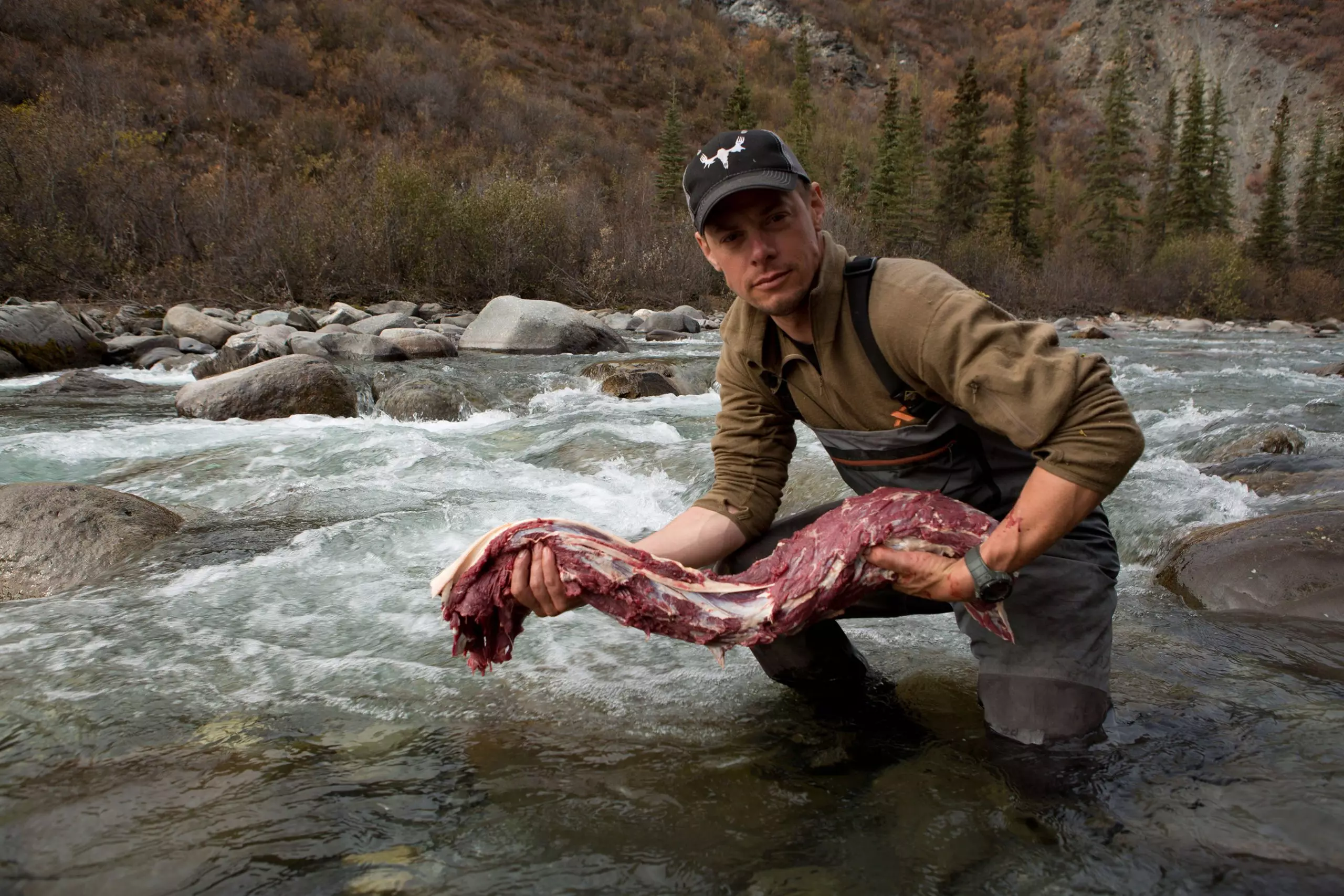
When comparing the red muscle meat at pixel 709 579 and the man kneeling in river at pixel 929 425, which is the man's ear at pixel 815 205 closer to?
the man kneeling in river at pixel 929 425

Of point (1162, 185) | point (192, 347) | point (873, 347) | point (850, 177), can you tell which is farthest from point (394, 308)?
point (1162, 185)

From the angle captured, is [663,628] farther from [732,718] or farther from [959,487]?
[959,487]

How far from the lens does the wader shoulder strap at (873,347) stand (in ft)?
7.18

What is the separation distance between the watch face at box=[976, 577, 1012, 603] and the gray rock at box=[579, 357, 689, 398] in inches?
311

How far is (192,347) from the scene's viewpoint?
12070 millimetres

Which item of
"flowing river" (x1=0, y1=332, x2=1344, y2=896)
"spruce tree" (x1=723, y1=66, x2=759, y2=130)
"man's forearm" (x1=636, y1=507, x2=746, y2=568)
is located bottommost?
"flowing river" (x1=0, y1=332, x2=1344, y2=896)

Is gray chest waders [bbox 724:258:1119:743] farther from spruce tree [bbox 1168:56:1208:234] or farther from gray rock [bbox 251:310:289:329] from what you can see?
spruce tree [bbox 1168:56:1208:234]

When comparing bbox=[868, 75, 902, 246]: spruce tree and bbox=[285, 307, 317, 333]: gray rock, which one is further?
bbox=[868, 75, 902, 246]: spruce tree

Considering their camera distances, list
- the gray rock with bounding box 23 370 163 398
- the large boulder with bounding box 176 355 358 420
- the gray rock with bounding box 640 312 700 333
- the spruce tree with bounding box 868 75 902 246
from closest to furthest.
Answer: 1. the large boulder with bounding box 176 355 358 420
2. the gray rock with bounding box 23 370 163 398
3. the gray rock with bounding box 640 312 700 333
4. the spruce tree with bounding box 868 75 902 246

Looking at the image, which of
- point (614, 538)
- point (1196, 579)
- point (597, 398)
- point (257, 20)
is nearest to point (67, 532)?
point (614, 538)

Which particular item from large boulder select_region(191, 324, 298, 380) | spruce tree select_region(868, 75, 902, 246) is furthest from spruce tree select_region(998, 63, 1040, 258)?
large boulder select_region(191, 324, 298, 380)

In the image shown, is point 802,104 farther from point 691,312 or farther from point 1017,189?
point 691,312

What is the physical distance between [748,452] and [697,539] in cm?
32

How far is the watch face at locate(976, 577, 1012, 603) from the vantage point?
2.00m
